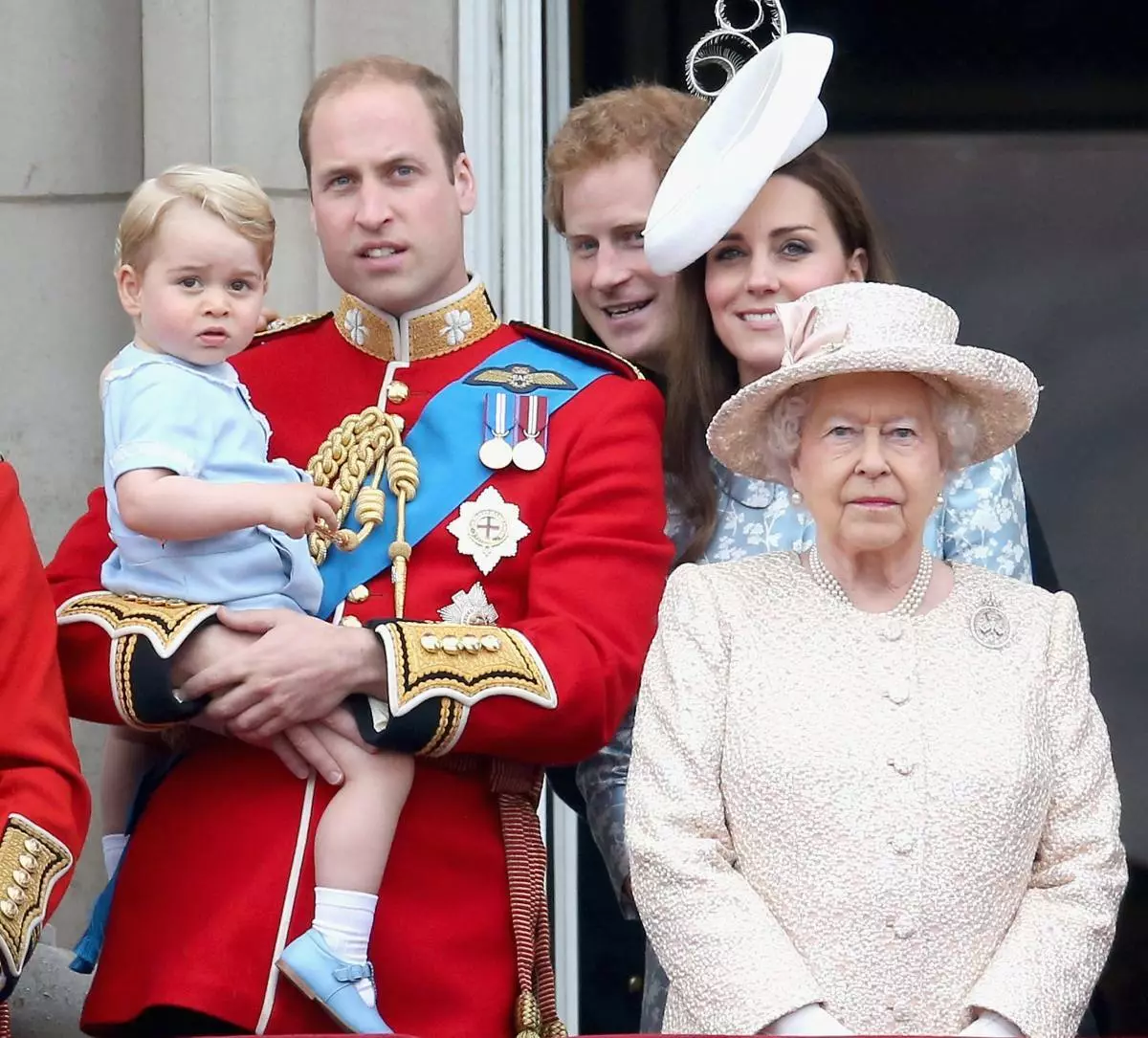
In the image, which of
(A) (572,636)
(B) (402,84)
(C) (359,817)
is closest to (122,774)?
(C) (359,817)

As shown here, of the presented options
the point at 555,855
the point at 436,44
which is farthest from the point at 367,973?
the point at 436,44

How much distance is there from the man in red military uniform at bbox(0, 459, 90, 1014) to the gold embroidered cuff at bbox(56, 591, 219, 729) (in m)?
0.09

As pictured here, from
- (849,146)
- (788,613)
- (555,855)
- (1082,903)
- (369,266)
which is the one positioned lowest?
(555,855)

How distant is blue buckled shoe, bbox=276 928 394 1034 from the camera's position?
310cm

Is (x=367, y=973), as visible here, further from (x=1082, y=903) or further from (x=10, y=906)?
(x=1082, y=903)

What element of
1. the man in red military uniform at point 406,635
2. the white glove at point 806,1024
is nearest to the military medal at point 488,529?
the man in red military uniform at point 406,635

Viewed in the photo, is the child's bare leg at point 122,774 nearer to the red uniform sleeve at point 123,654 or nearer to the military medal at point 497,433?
the red uniform sleeve at point 123,654

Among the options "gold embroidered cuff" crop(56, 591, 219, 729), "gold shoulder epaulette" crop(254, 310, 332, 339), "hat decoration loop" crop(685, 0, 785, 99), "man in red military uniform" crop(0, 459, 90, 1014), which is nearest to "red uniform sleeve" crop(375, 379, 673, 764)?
"gold embroidered cuff" crop(56, 591, 219, 729)

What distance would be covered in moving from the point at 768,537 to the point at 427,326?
56cm

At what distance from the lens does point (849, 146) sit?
5.02 m

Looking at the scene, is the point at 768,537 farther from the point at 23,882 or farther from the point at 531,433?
the point at 23,882

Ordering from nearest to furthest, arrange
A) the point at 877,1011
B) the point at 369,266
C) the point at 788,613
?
the point at 877,1011 < the point at 788,613 < the point at 369,266

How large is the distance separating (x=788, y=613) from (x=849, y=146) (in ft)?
7.20

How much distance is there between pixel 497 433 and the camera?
346 centimetres
